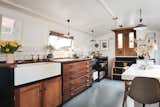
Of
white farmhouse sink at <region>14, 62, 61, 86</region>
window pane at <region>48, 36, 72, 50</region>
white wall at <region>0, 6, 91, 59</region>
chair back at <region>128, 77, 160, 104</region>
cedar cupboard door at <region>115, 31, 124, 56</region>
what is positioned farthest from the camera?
cedar cupboard door at <region>115, 31, 124, 56</region>

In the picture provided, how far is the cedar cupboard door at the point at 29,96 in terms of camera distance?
212 cm

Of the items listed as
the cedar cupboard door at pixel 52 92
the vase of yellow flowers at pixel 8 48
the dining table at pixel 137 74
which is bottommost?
the cedar cupboard door at pixel 52 92

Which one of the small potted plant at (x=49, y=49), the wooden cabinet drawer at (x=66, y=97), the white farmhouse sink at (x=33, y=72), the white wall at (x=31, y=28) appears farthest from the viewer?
the small potted plant at (x=49, y=49)

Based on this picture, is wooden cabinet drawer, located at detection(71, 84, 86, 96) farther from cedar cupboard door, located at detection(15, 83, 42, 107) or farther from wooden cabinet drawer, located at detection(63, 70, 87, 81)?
cedar cupboard door, located at detection(15, 83, 42, 107)

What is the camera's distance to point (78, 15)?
13.0 feet

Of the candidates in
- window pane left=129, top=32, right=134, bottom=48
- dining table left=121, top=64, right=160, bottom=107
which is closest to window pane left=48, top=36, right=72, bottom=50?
dining table left=121, top=64, right=160, bottom=107

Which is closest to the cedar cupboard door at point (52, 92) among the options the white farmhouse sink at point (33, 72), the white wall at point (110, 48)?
the white farmhouse sink at point (33, 72)

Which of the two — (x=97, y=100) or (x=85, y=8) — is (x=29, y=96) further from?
(x=85, y=8)

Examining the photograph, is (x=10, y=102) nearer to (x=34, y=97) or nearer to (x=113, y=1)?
(x=34, y=97)

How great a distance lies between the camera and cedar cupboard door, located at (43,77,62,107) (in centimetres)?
272

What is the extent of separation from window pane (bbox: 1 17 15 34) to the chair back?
2.40 meters

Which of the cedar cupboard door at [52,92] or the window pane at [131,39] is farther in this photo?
the window pane at [131,39]

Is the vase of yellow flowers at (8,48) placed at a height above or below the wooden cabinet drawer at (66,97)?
above

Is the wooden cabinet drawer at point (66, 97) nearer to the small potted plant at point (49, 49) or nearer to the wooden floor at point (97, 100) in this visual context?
the wooden floor at point (97, 100)
